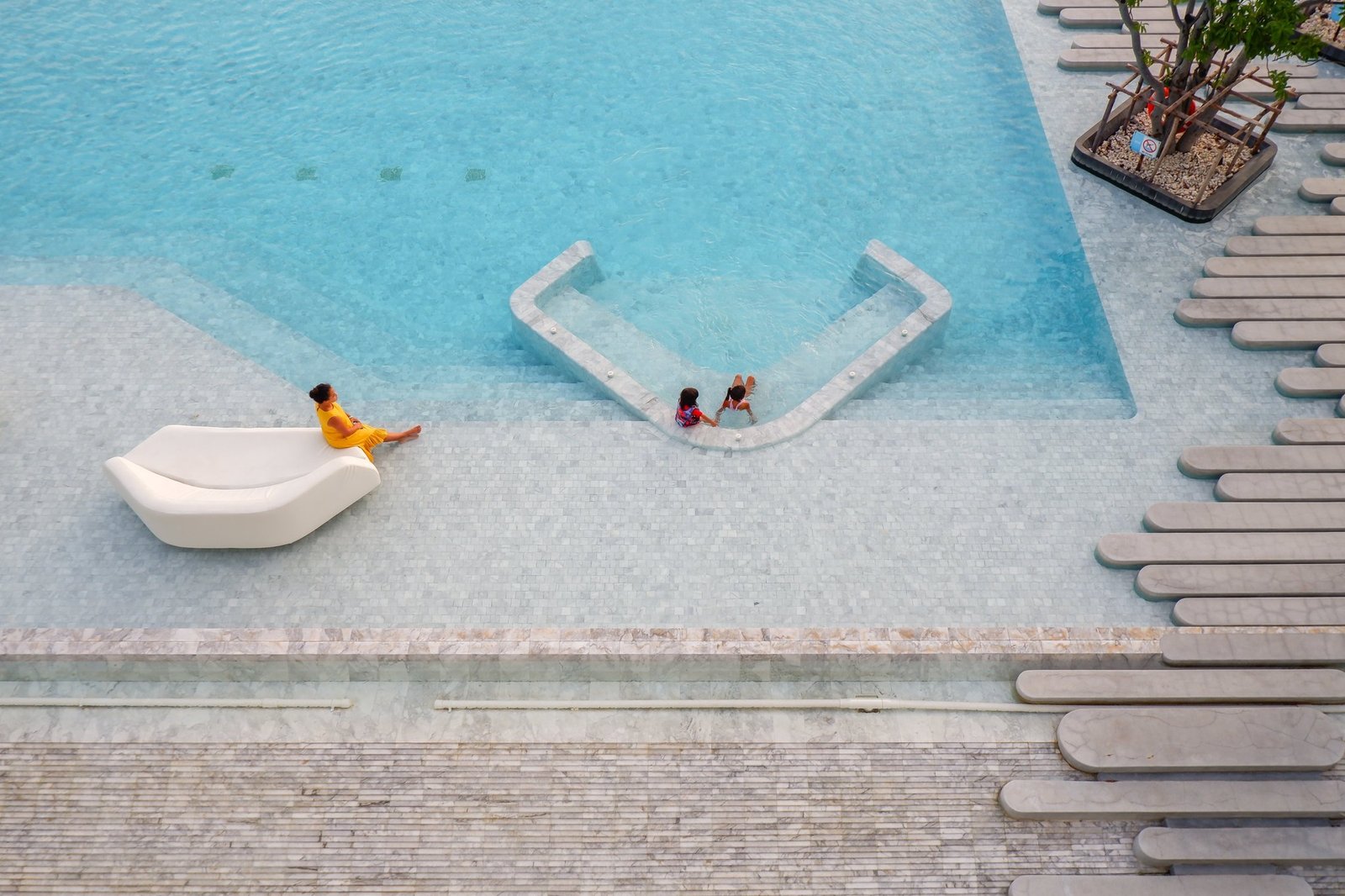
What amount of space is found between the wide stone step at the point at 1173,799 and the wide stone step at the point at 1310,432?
132 inches

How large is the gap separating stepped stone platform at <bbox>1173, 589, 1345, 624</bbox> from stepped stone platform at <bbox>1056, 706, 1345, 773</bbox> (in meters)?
0.78

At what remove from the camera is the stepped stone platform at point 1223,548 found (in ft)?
26.6

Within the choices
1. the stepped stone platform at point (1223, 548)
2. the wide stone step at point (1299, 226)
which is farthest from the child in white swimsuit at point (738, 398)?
the wide stone step at point (1299, 226)

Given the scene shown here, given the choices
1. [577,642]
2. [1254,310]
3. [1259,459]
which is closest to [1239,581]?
[1259,459]

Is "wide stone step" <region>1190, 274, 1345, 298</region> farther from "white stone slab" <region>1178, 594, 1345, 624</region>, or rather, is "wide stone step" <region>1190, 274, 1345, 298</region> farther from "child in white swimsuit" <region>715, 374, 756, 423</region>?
"child in white swimsuit" <region>715, 374, 756, 423</region>

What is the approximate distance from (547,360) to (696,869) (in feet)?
17.6

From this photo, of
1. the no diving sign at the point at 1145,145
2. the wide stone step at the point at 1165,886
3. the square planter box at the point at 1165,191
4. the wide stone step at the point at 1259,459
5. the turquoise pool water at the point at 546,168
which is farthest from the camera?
the square planter box at the point at 1165,191

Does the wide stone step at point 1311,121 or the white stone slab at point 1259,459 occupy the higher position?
the wide stone step at point 1311,121

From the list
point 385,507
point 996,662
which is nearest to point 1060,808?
point 996,662

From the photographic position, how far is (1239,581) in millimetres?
7988

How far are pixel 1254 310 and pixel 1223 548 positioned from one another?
3253 millimetres

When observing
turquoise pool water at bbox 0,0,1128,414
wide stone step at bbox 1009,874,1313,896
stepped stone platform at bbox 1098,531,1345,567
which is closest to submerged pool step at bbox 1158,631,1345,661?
stepped stone platform at bbox 1098,531,1345,567

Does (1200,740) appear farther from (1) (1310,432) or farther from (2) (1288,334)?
(2) (1288,334)

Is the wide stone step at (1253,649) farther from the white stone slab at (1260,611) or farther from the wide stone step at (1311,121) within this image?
the wide stone step at (1311,121)
